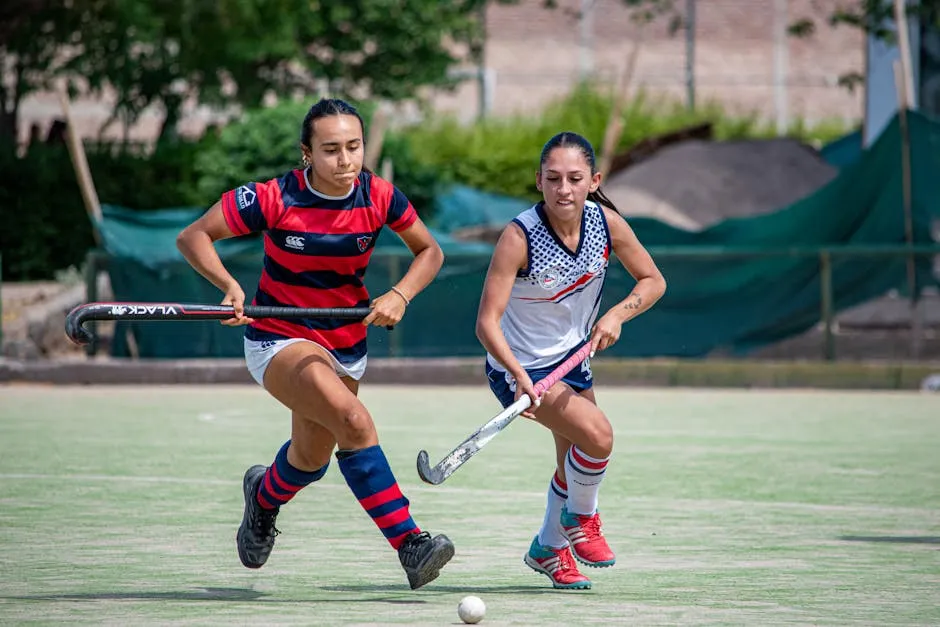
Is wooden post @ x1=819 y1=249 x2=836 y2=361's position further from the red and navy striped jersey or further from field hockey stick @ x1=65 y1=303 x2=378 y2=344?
field hockey stick @ x1=65 y1=303 x2=378 y2=344

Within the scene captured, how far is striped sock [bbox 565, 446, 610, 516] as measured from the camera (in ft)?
24.0

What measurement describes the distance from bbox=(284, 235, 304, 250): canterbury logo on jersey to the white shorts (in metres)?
0.35

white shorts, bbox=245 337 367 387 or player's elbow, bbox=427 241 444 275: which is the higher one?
player's elbow, bbox=427 241 444 275

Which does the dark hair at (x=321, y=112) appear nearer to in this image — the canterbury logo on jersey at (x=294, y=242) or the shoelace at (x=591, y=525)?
the canterbury logo on jersey at (x=294, y=242)

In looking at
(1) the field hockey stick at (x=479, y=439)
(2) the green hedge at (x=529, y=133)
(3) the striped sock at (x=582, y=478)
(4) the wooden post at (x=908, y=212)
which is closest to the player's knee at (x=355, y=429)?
(1) the field hockey stick at (x=479, y=439)

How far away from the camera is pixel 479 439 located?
7117 millimetres

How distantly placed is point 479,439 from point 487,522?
216 cm

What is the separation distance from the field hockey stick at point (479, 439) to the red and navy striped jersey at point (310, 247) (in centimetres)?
59

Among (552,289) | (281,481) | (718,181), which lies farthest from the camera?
(718,181)

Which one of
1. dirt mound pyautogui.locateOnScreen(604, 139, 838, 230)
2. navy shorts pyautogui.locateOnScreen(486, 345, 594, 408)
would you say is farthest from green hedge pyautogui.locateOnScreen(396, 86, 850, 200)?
navy shorts pyautogui.locateOnScreen(486, 345, 594, 408)

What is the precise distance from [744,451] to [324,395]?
6169mm

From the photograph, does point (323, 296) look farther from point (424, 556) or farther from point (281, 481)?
point (424, 556)

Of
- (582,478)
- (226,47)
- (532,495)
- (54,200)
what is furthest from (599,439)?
(226,47)

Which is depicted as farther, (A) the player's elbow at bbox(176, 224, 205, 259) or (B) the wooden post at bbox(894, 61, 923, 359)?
(B) the wooden post at bbox(894, 61, 923, 359)
